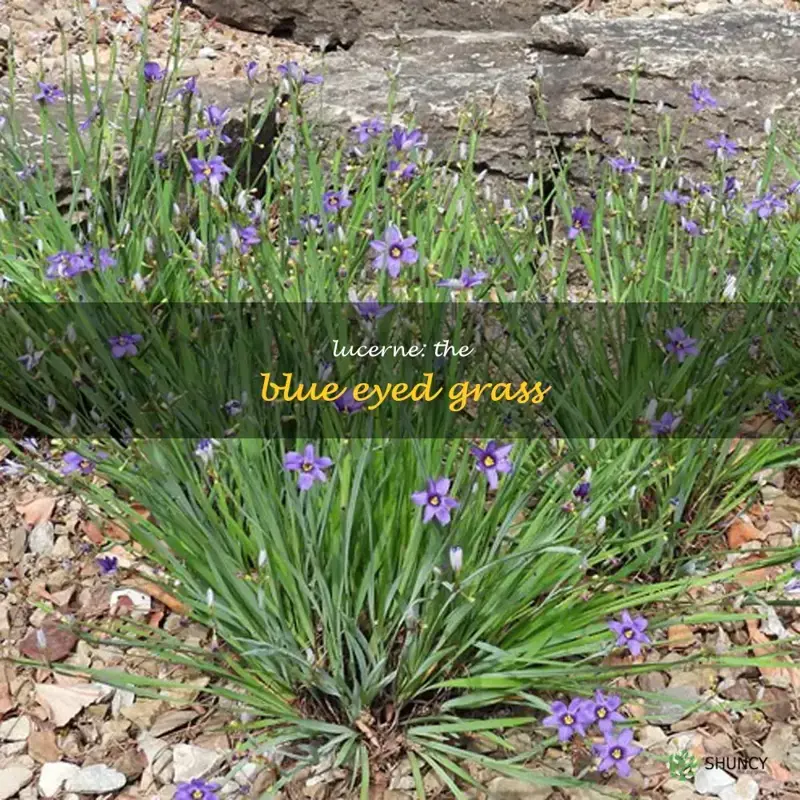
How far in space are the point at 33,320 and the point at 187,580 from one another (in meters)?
1.12

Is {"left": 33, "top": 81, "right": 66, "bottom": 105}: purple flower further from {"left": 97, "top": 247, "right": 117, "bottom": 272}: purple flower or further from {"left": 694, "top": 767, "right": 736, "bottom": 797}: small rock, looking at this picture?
{"left": 694, "top": 767, "right": 736, "bottom": 797}: small rock

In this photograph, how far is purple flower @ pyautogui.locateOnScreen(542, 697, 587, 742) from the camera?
1.79m

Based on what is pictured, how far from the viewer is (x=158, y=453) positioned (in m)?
2.07

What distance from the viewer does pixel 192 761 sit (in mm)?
2061

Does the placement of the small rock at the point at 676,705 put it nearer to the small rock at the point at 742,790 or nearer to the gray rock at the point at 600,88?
the small rock at the point at 742,790

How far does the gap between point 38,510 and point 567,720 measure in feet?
4.89

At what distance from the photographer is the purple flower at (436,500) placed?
177cm

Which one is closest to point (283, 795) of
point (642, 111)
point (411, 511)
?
point (411, 511)

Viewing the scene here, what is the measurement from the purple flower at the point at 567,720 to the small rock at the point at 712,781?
1.21ft

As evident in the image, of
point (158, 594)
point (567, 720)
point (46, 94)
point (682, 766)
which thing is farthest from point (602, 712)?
point (46, 94)

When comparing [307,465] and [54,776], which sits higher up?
[307,465]

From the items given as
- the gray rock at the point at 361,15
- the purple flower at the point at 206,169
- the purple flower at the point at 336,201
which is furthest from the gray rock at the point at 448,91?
the purple flower at the point at 206,169

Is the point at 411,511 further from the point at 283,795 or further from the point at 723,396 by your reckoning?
the point at 723,396

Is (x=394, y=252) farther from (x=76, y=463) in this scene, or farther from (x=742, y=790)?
(x=742, y=790)
